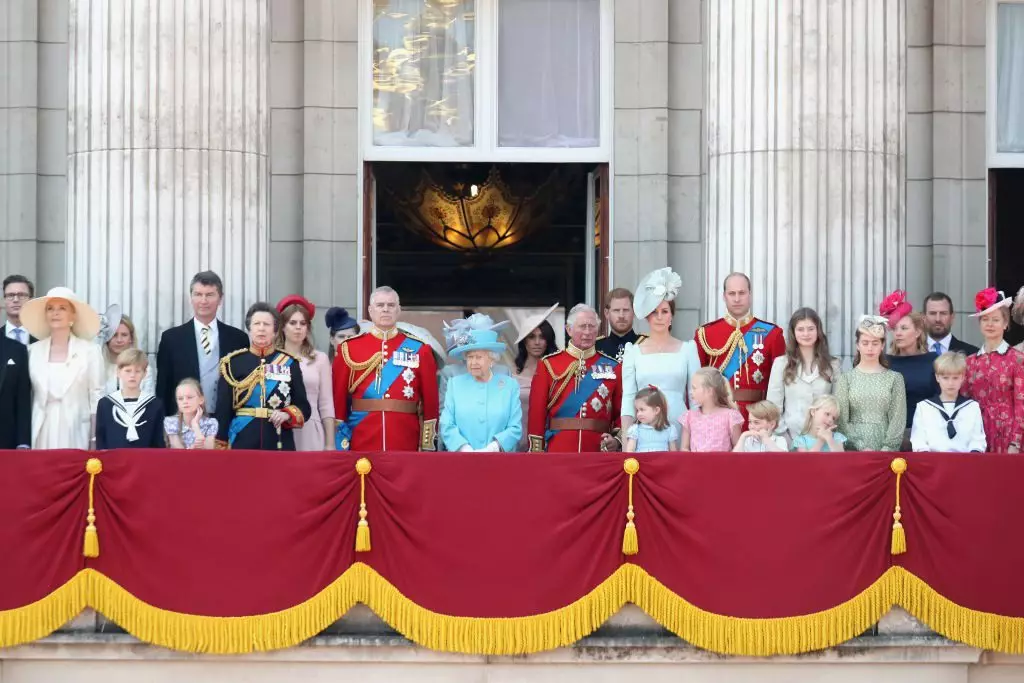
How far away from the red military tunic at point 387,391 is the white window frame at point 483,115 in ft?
10.6

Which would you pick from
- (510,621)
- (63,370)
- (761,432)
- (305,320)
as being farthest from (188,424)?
(761,432)

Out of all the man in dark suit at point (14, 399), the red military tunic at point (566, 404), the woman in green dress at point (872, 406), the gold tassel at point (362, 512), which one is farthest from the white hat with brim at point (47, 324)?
the woman in green dress at point (872, 406)

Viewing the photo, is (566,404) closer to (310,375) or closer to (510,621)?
(310,375)

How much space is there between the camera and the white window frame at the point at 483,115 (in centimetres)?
1393

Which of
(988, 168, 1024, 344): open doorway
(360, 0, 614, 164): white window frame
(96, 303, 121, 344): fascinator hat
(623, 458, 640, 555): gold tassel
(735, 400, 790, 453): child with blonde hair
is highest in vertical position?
(360, 0, 614, 164): white window frame

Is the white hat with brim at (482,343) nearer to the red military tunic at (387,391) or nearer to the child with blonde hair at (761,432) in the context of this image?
the red military tunic at (387,391)

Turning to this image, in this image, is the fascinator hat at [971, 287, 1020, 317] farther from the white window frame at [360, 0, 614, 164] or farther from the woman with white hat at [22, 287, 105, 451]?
the woman with white hat at [22, 287, 105, 451]

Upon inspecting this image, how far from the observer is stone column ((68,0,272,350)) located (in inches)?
458

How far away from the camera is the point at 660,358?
427 inches

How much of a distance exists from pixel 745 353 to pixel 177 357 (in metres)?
3.71

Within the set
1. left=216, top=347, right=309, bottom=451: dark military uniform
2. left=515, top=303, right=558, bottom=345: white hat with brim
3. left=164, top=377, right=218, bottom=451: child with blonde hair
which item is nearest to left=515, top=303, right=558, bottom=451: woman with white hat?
left=515, top=303, right=558, bottom=345: white hat with brim

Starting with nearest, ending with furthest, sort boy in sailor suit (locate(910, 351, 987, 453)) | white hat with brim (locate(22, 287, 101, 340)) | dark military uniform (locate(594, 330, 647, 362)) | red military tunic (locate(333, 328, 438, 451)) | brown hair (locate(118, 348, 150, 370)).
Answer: brown hair (locate(118, 348, 150, 370)), boy in sailor suit (locate(910, 351, 987, 453)), white hat with brim (locate(22, 287, 101, 340)), red military tunic (locate(333, 328, 438, 451)), dark military uniform (locate(594, 330, 647, 362))

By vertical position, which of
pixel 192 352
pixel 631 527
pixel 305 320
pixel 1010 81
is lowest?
pixel 631 527

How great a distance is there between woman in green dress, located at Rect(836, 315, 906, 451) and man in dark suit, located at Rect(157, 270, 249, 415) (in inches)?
153
